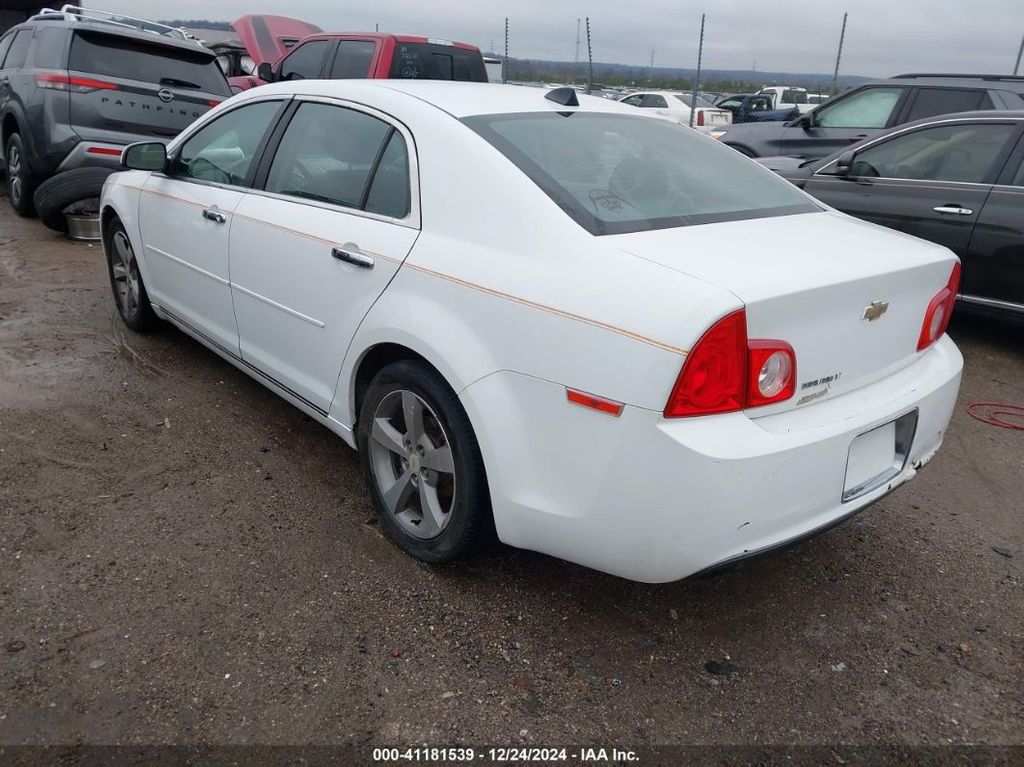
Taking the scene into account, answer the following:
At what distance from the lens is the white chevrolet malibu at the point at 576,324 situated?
2.09 m

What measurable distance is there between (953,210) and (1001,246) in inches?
16.6

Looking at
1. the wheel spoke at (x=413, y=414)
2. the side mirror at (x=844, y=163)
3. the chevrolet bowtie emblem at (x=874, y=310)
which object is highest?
the chevrolet bowtie emblem at (x=874, y=310)

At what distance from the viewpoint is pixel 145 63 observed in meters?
7.79

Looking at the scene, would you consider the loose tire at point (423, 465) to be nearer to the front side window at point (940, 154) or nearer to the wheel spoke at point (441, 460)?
the wheel spoke at point (441, 460)

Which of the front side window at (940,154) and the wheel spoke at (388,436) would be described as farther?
the front side window at (940,154)

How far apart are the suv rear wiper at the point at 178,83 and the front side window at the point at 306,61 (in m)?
1.85

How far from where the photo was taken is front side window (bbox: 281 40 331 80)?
382 inches

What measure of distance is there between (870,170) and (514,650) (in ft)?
16.1

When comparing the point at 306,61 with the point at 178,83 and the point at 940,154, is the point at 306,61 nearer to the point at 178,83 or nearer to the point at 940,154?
the point at 178,83

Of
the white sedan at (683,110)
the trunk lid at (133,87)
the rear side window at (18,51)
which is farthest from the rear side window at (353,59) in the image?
the white sedan at (683,110)

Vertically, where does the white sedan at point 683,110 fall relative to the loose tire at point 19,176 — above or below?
below

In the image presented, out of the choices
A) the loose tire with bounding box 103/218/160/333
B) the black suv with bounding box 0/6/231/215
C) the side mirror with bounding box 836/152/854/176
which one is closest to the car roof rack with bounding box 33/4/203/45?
the black suv with bounding box 0/6/231/215

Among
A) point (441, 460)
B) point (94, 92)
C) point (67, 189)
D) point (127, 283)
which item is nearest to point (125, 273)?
point (127, 283)

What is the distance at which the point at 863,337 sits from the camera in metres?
2.41
